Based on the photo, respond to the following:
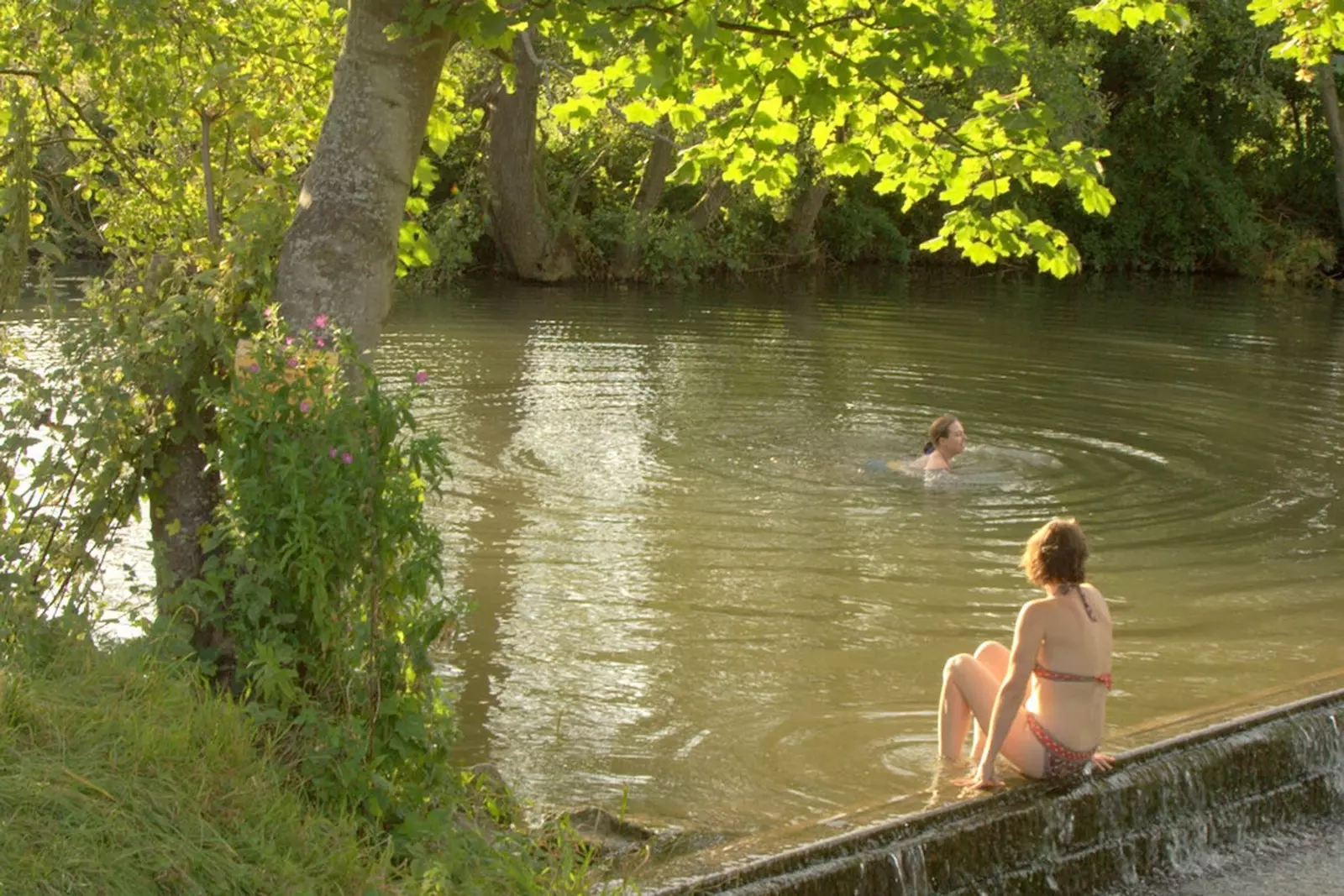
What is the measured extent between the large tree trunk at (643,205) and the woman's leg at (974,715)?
28.6 metres

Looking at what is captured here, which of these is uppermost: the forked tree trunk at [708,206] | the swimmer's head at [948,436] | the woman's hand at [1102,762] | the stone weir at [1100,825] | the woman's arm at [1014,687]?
the forked tree trunk at [708,206]

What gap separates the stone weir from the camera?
6.02 metres

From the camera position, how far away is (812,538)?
12258mm

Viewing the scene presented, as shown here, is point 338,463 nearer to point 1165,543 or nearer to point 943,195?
point 943,195

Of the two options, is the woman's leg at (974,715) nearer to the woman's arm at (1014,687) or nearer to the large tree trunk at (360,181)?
the woman's arm at (1014,687)

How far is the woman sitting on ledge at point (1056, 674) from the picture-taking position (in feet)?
22.7

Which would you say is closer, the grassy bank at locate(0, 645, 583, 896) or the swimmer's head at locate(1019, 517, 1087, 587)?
the grassy bank at locate(0, 645, 583, 896)

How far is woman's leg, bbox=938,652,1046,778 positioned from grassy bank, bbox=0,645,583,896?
8.03 feet

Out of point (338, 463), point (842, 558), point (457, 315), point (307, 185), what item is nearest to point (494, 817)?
point (338, 463)

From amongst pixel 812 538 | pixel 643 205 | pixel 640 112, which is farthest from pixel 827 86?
pixel 643 205

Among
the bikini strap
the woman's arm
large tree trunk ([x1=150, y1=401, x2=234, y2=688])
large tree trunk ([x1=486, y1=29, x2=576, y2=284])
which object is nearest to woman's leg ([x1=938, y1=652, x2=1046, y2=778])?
the woman's arm

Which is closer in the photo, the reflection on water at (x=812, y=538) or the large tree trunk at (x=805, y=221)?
the reflection on water at (x=812, y=538)

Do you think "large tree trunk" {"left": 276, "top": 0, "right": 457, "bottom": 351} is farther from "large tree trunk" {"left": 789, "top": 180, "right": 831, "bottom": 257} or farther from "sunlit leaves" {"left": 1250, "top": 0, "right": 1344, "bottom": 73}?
"large tree trunk" {"left": 789, "top": 180, "right": 831, "bottom": 257}

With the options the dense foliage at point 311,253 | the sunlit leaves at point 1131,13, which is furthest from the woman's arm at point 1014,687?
the sunlit leaves at point 1131,13
